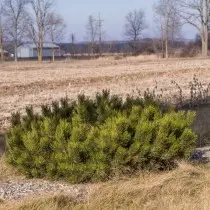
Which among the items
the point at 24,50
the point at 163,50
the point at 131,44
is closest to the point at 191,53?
the point at 163,50

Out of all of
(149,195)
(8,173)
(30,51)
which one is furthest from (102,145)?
(30,51)

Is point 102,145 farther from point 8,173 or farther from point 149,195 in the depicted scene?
point 8,173

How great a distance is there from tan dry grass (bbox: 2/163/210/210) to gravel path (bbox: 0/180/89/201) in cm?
22

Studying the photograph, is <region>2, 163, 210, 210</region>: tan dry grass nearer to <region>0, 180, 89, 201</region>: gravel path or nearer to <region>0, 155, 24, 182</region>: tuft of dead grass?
<region>0, 180, 89, 201</region>: gravel path

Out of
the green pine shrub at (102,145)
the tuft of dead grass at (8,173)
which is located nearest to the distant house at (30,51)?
the tuft of dead grass at (8,173)

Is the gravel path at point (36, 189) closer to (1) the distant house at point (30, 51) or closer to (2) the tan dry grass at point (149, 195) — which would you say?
(2) the tan dry grass at point (149, 195)

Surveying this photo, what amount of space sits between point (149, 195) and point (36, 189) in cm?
133

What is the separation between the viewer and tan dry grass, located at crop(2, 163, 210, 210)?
4.91 m

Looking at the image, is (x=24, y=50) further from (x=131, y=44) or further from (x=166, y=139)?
(x=166, y=139)

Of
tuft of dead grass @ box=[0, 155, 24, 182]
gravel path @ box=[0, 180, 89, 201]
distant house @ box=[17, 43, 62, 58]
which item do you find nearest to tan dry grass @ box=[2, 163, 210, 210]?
gravel path @ box=[0, 180, 89, 201]

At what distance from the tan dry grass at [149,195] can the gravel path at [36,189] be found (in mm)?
222

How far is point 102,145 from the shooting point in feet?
18.9

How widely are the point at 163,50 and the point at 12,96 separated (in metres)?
69.7

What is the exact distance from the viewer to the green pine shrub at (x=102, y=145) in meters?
5.81
